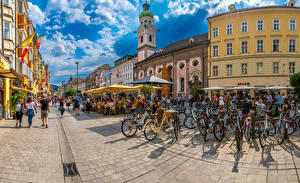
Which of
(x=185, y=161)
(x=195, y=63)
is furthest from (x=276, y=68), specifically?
(x=185, y=161)

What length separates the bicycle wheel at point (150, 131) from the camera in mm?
5900

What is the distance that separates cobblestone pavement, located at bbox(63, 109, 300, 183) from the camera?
3.31m

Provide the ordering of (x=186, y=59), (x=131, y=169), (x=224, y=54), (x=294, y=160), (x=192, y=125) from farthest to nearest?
1. (x=186, y=59)
2. (x=224, y=54)
3. (x=192, y=125)
4. (x=294, y=160)
5. (x=131, y=169)

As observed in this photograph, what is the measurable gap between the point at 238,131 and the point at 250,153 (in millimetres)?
665

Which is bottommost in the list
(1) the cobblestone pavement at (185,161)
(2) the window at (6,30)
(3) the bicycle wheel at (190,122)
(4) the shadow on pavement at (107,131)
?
(4) the shadow on pavement at (107,131)

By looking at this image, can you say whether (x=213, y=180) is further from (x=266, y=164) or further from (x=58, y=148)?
(x=58, y=148)

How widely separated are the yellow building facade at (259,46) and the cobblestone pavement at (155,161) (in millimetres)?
22488

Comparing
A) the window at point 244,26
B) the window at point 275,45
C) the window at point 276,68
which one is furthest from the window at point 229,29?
the window at point 276,68

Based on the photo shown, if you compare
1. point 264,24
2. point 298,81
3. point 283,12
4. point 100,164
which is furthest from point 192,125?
point 283,12

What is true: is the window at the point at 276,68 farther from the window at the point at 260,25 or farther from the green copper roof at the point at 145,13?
the green copper roof at the point at 145,13

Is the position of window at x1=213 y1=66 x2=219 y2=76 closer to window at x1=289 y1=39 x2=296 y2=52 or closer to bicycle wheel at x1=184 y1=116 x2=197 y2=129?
window at x1=289 y1=39 x2=296 y2=52

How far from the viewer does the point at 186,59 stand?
33781 mm

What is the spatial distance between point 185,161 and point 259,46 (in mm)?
28058

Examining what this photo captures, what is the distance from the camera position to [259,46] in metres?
24.5
